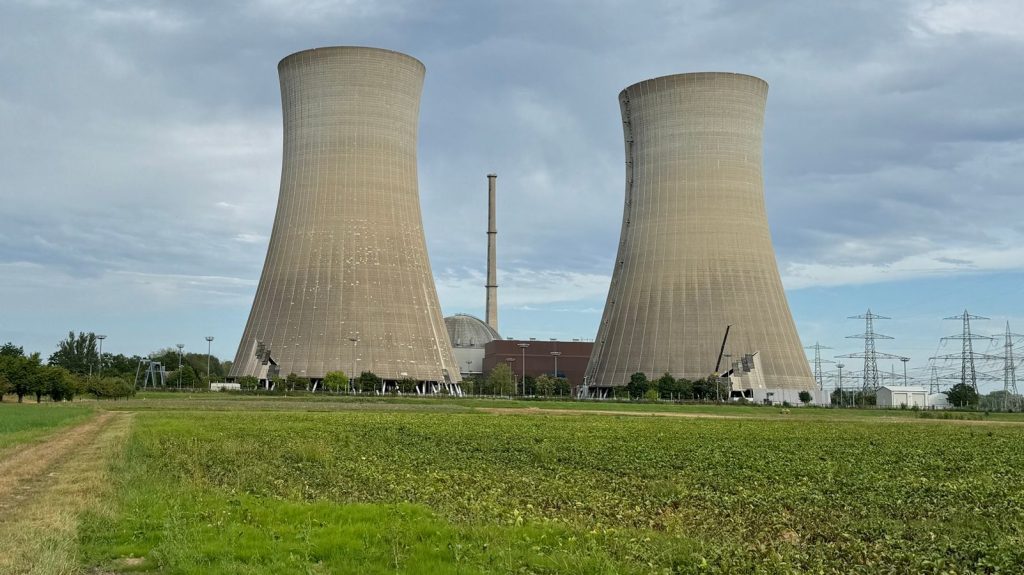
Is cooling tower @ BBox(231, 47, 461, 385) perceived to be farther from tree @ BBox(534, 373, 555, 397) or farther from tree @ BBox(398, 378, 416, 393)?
tree @ BBox(534, 373, 555, 397)

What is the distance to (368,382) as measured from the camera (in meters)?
55.5

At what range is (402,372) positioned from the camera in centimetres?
5591

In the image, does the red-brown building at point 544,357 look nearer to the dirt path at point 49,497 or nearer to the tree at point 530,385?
the tree at point 530,385

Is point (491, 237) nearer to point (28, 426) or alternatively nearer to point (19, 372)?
point (19, 372)

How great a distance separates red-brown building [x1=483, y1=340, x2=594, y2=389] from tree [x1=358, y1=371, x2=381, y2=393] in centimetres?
3437

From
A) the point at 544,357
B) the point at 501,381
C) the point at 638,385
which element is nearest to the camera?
the point at 638,385

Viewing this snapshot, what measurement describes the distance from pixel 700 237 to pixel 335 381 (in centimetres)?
2212

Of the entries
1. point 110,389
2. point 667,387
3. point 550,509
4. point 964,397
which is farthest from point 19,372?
point 964,397

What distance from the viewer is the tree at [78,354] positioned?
102 metres

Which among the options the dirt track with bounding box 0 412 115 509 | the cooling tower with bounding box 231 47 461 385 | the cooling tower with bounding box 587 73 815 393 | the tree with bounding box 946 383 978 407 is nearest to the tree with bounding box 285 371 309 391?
the cooling tower with bounding box 231 47 461 385

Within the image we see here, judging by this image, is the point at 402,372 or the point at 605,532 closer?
the point at 605,532

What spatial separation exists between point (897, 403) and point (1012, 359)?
1277cm

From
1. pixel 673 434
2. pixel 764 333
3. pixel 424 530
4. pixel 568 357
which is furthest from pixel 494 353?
pixel 424 530

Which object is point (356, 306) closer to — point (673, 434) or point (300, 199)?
point (300, 199)
